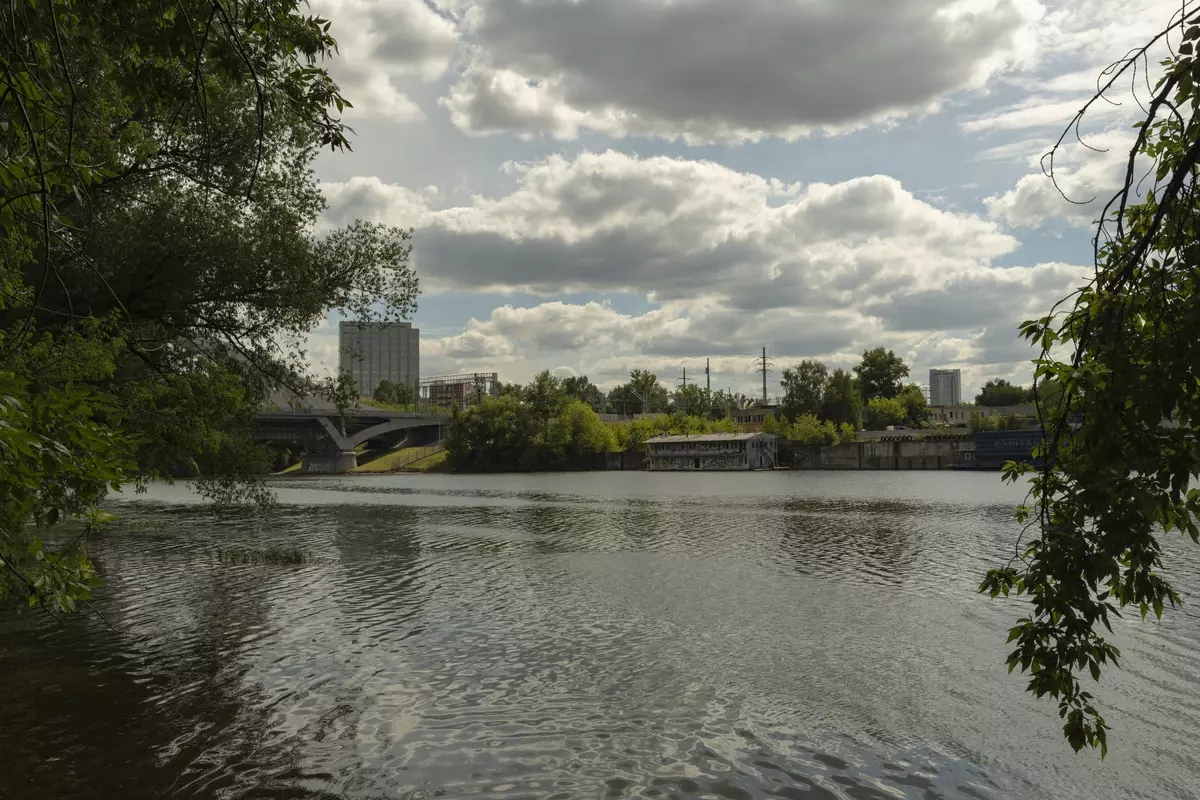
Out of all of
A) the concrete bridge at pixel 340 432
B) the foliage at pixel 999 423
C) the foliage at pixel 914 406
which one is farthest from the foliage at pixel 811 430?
the concrete bridge at pixel 340 432

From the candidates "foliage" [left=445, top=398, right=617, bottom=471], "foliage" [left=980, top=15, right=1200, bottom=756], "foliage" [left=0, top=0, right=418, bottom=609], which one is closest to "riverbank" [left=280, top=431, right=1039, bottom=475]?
"foliage" [left=445, top=398, right=617, bottom=471]

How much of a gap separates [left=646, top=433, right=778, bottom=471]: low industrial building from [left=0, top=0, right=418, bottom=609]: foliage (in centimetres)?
11070

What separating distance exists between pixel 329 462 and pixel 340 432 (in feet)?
39.3

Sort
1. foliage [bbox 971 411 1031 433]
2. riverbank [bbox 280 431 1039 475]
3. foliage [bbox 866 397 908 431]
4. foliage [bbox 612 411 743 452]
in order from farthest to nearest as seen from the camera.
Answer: foliage [bbox 866 397 908 431] → foliage [bbox 612 411 743 452] → foliage [bbox 971 411 1031 433] → riverbank [bbox 280 431 1039 475]

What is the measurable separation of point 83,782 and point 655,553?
22.5m

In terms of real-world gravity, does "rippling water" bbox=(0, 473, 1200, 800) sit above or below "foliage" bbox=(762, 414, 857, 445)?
below

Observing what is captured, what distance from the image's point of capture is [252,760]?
10.3 m

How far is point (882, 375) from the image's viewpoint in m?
182

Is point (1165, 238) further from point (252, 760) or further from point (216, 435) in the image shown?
point (216, 435)

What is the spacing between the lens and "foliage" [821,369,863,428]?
150500 millimetres

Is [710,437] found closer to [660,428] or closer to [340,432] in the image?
[660,428]

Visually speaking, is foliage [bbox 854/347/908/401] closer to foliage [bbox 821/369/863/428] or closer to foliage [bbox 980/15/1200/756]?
foliage [bbox 821/369/863/428]

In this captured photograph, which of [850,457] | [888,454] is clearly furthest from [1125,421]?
[850,457]

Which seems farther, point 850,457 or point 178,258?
point 850,457
